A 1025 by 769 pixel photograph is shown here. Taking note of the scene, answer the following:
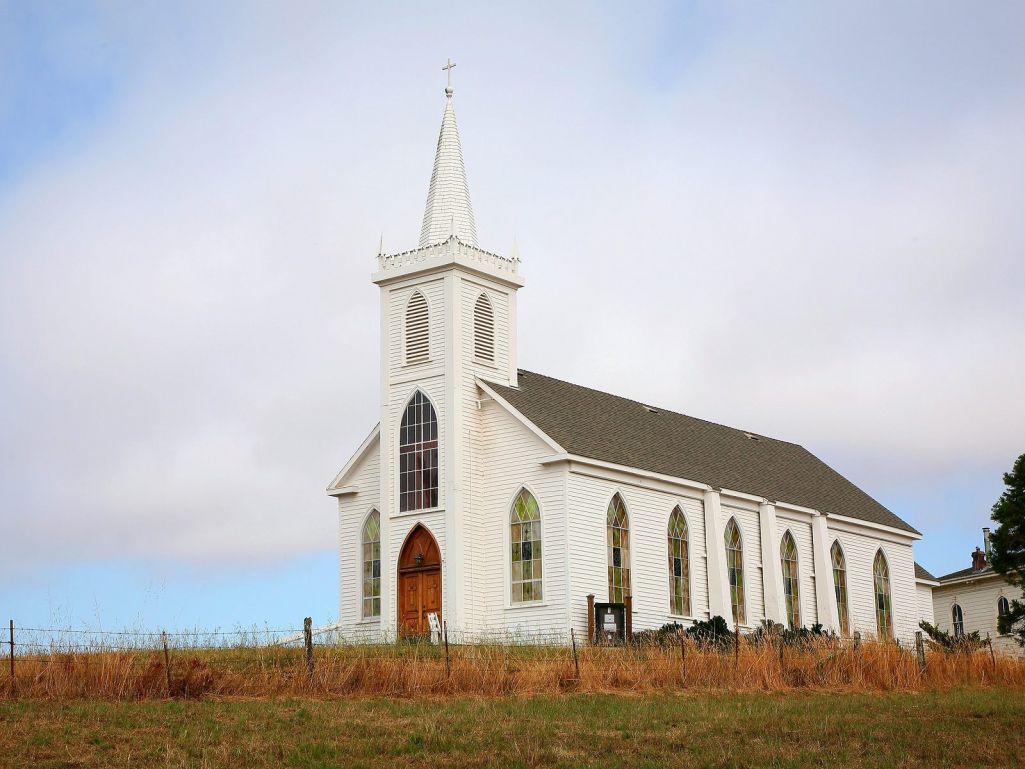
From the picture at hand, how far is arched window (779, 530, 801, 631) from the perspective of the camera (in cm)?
4944

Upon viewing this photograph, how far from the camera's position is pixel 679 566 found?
4422cm

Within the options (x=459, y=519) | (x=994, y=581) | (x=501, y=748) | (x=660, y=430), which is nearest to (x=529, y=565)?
(x=459, y=519)

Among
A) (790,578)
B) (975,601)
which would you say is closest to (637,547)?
(790,578)

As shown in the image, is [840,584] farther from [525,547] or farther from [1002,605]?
[525,547]

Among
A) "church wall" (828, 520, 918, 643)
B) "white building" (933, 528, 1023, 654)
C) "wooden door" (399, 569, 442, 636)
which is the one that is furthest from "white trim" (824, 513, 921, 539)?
"wooden door" (399, 569, 442, 636)

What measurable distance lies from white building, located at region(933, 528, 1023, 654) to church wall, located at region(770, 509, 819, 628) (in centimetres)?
1152

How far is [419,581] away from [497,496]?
128 inches

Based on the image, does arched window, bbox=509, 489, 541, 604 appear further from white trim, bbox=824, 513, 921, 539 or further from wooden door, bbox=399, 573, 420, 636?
white trim, bbox=824, 513, 921, 539

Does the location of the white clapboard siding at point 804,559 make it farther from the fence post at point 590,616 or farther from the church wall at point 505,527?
the fence post at point 590,616

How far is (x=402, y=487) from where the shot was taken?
42.4 metres

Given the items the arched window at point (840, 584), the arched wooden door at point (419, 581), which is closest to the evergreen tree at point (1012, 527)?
the arched window at point (840, 584)

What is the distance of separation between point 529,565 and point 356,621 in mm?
6251

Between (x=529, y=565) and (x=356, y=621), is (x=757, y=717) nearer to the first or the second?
(x=529, y=565)

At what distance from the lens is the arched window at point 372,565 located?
4328cm
